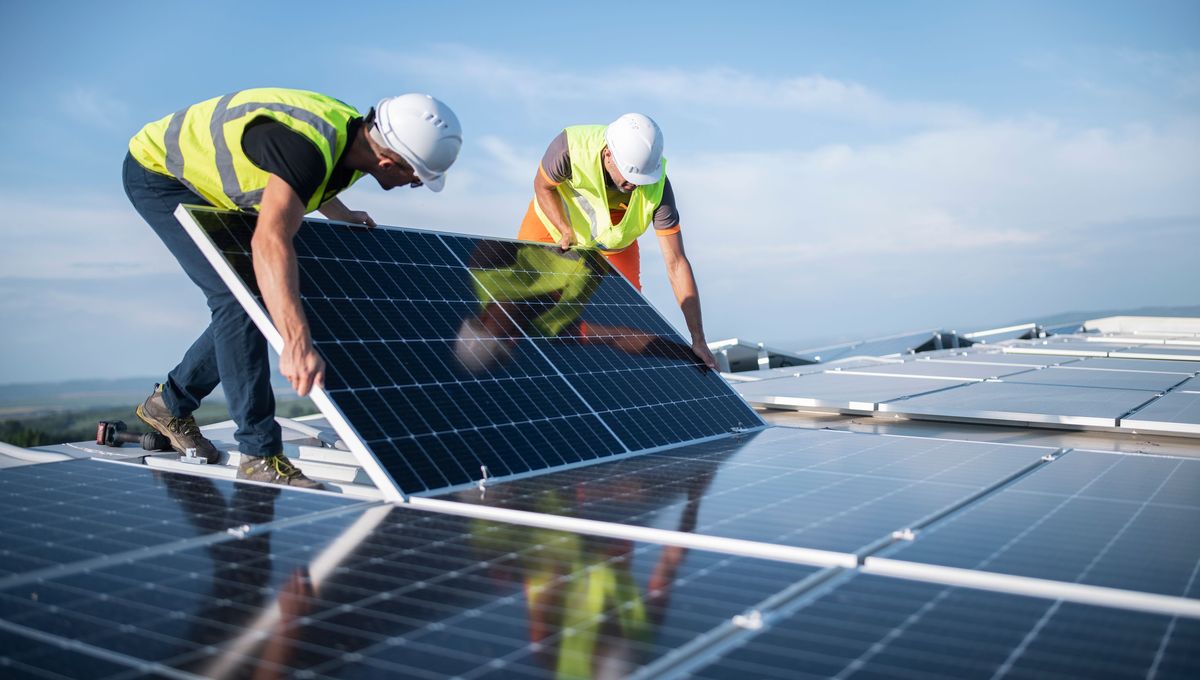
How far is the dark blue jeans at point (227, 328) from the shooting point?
15.7 feet

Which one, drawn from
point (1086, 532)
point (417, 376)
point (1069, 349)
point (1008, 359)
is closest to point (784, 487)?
point (1086, 532)

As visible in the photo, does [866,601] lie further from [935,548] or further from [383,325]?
[383,325]

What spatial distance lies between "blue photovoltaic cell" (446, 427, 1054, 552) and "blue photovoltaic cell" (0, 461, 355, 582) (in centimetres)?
74

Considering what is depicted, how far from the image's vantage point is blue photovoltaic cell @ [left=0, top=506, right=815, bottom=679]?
7.59ft

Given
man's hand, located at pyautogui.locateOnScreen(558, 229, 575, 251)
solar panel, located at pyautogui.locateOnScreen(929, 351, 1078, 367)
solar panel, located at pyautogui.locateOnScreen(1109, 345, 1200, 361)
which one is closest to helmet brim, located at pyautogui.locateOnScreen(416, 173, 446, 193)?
man's hand, located at pyautogui.locateOnScreen(558, 229, 575, 251)

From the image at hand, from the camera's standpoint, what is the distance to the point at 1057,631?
8.29 feet

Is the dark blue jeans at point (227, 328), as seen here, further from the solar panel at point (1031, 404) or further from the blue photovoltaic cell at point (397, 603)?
the solar panel at point (1031, 404)

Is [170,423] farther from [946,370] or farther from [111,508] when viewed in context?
[946,370]

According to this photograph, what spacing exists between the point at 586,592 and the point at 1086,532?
177 centimetres

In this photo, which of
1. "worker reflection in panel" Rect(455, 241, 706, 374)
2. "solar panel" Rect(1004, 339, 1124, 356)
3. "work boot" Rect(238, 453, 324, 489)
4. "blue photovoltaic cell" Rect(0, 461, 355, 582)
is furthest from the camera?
"solar panel" Rect(1004, 339, 1124, 356)

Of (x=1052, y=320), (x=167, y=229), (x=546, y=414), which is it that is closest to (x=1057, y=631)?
(x=546, y=414)

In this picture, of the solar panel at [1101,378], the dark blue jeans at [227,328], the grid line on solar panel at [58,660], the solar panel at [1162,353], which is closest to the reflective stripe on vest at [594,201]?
the dark blue jeans at [227,328]

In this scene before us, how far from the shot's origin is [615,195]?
24.0 feet

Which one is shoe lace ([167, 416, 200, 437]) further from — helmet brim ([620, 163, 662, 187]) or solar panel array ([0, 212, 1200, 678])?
helmet brim ([620, 163, 662, 187])
